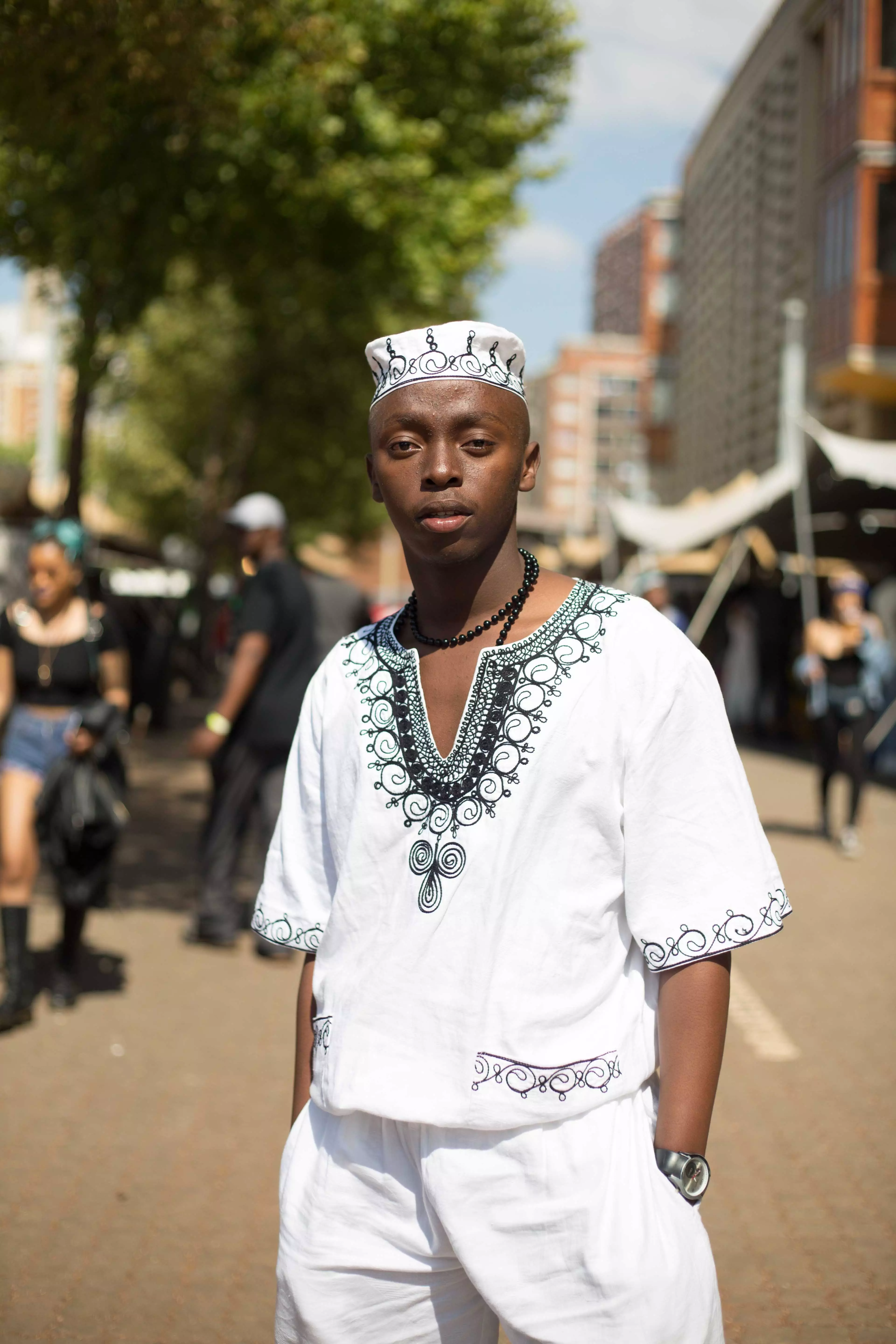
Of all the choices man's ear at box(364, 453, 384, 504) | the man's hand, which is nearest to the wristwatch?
man's ear at box(364, 453, 384, 504)

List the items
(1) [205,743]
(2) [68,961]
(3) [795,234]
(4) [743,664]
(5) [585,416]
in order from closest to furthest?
1. (2) [68,961]
2. (1) [205,743]
3. (4) [743,664]
4. (3) [795,234]
5. (5) [585,416]

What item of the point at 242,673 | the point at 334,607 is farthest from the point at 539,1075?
the point at 334,607

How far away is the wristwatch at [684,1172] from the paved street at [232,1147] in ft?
1.53

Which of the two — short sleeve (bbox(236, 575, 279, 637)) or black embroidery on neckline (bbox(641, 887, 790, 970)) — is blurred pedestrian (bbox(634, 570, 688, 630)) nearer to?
short sleeve (bbox(236, 575, 279, 637))

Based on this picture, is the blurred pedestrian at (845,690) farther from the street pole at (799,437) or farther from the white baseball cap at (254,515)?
the white baseball cap at (254,515)

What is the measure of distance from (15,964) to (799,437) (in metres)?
11.3

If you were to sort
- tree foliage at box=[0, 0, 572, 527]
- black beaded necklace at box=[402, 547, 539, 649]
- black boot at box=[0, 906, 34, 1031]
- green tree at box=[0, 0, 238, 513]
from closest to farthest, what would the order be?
black beaded necklace at box=[402, 547, 539, 649]
green tree at box=[0, 0, 238, 513]
tree foliage at box=[0, 0, 572, 527]
black boot at box=[0, 906, 34, 1031]

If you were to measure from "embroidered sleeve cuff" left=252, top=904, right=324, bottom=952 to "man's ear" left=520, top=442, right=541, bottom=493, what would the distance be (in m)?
0.67

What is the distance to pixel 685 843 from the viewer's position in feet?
6.12

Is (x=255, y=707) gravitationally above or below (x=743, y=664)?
above

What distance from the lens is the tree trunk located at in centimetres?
1126

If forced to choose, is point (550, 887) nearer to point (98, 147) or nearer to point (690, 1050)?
point (690, 1050)

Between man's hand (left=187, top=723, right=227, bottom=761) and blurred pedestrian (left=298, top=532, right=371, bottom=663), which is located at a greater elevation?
blurred pedestrian (left=298, top=532, right=371, bottom=663)

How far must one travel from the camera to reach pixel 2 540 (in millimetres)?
14312
